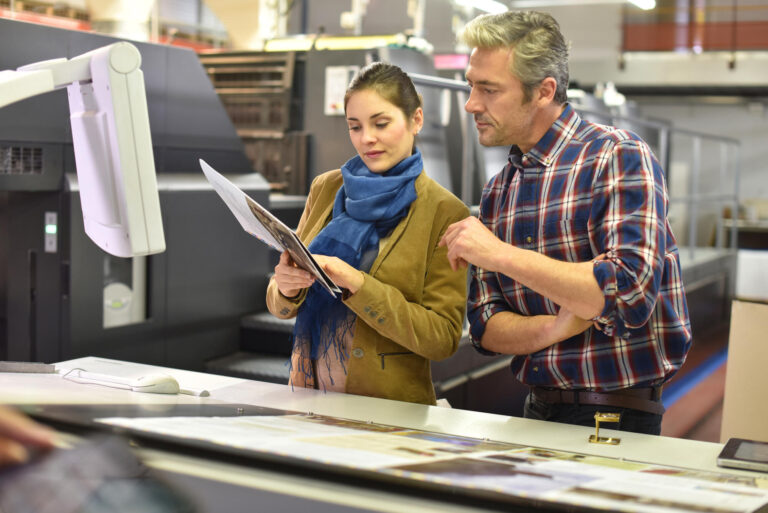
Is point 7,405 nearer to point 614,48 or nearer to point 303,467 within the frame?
point 303,467

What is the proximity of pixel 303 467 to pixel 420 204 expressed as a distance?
915mm

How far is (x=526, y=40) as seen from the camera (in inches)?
62.1

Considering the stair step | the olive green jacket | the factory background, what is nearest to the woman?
the olive green jacket

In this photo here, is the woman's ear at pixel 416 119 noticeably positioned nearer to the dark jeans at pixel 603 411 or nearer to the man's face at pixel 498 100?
the man's face at pixel 498 100

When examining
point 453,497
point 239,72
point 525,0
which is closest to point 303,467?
point 453,497

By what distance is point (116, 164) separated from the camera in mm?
1375

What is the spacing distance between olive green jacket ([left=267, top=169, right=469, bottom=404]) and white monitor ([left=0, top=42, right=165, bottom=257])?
1.60 feet

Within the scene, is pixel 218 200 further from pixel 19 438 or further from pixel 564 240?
pixel 19 438

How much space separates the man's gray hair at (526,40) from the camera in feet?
5.16

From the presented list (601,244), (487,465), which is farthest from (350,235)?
(487,465)

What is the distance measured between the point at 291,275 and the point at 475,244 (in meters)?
0.38

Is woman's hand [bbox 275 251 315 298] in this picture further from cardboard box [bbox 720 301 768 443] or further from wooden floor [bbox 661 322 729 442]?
wooden floor [bbox 661 322 729 442]

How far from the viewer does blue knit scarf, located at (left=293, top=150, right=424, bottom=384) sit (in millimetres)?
1809

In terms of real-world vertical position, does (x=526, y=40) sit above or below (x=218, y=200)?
above
